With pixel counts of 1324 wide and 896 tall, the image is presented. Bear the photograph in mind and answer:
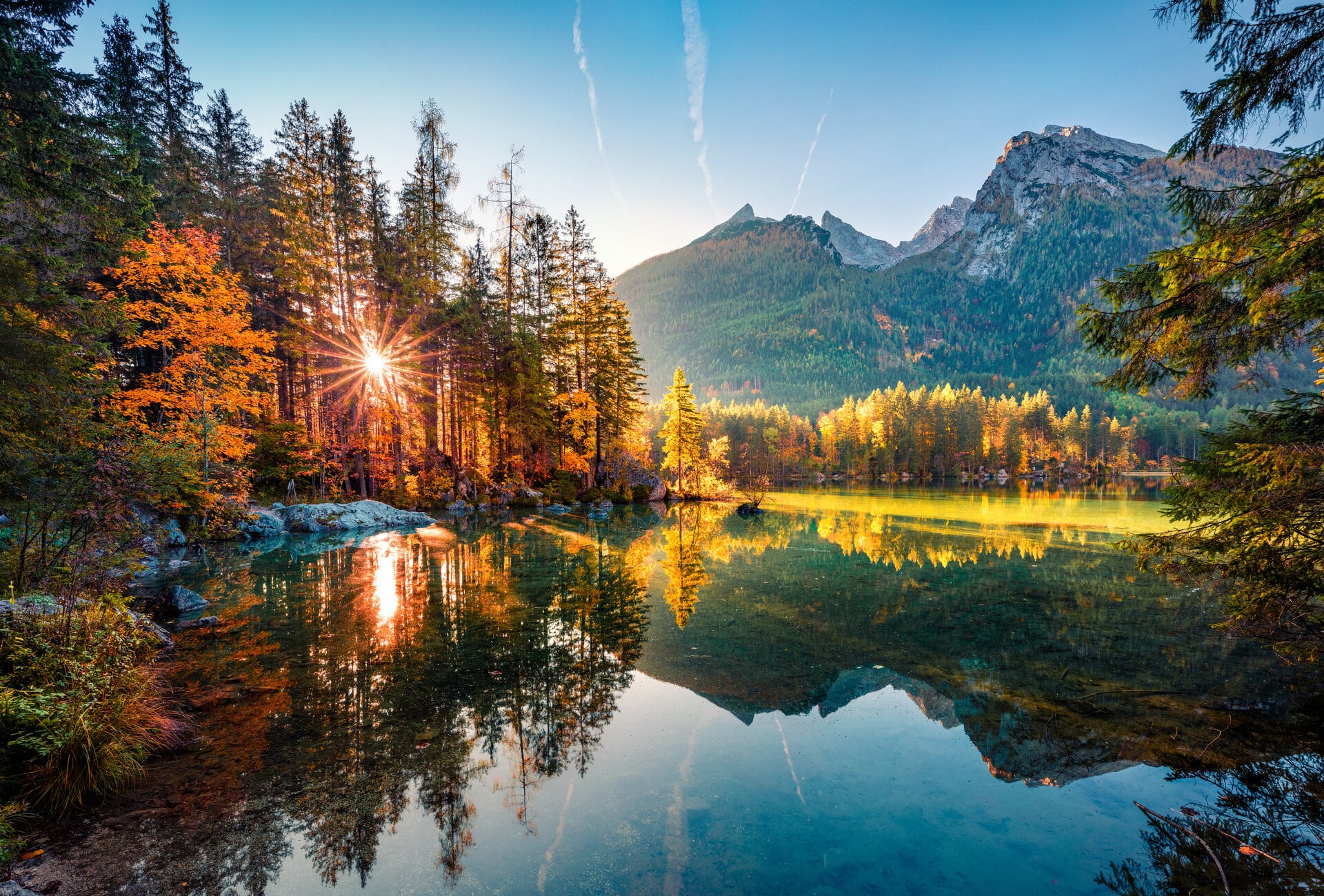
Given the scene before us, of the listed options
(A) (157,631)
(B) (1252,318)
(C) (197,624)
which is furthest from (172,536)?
(B) (1252,318)

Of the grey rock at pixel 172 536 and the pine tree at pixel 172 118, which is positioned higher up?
the pine tree at pixel 172 118

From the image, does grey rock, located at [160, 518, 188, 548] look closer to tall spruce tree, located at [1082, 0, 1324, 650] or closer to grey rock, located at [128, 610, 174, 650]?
grey rock, located at [128, 610, 174, 650]

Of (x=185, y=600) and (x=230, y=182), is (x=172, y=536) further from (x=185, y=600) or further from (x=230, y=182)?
(x=230, y=182)

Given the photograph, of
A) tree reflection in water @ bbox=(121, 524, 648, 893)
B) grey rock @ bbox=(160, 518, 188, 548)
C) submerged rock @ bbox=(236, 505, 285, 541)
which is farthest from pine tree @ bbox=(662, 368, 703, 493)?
grey rock @ bbox=(160, 518, 188, 548)

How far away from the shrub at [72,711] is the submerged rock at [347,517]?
18.6 meters

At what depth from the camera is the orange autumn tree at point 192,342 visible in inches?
655

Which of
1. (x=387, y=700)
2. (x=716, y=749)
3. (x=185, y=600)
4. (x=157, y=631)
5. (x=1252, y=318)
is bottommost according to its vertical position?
(x=716, y=749)

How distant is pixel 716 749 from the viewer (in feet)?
20.0

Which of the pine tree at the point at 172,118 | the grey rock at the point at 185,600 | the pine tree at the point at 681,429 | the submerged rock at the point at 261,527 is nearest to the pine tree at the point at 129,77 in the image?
the pine tree at the point at 172,118

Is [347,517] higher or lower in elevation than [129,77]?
lower

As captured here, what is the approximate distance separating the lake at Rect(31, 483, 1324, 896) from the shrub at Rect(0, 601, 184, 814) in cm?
41

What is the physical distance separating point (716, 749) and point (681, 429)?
37.6 m

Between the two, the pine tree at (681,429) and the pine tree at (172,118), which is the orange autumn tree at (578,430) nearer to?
the pine tree at (681,429)

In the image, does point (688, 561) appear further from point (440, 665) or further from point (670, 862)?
point (670, 862)
